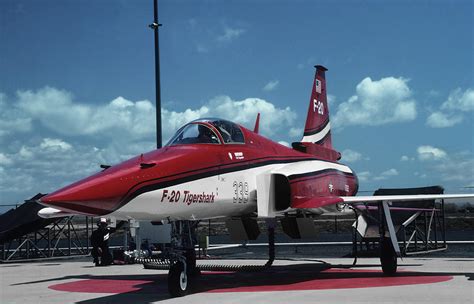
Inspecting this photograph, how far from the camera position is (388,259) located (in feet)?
44.7

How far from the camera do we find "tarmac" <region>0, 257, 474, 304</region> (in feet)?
34.1

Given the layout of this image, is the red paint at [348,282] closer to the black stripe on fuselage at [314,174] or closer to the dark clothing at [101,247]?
the black stripe on fuselage at [314,174]

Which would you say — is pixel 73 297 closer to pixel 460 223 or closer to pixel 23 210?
pixel 23 210

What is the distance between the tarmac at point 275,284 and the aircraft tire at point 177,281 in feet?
0.56

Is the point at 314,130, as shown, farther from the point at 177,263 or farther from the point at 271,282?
the point at 177,263

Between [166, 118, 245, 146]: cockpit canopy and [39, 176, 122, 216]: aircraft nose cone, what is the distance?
8.82 feet

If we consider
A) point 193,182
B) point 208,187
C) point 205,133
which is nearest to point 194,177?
point 193,182

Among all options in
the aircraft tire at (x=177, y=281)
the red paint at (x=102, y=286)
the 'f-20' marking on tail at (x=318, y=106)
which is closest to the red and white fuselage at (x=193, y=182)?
the aircraft tire at (x=177, y=281)

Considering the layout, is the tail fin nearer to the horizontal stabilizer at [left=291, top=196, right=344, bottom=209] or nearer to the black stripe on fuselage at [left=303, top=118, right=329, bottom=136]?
the black stripe on fuselage at [left=303, top=118, right=329, bottom=136]

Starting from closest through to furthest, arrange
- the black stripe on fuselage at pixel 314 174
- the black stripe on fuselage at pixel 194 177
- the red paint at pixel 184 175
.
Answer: the red paint at pixel 184 175, the black stripe on fuselage at pixel 194 177, the black stripe on fuselage at pixel 314 174

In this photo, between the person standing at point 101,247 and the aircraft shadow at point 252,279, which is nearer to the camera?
the aircraft shadow at point 252,279

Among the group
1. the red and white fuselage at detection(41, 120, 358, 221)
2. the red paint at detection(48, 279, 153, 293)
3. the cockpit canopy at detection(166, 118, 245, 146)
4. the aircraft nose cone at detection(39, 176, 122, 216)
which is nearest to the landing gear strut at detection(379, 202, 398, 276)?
the red and white fuselage at detection(41, 120, 358, 221)

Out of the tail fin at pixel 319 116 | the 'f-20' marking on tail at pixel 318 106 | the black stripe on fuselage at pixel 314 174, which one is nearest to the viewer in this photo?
the black stripe on fuselage at pixel 314 174

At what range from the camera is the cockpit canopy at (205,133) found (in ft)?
38.5
